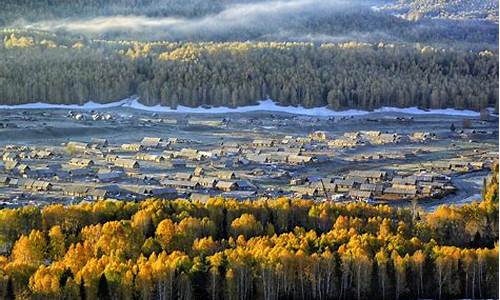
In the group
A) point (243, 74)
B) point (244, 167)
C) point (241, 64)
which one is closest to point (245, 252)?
point (244, 167)

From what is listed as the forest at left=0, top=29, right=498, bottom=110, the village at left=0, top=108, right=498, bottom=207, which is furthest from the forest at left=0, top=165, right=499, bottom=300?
the forest at left=0, top=29, right=498, bottom=110

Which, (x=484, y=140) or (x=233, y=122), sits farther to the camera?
(x=233, y=122)

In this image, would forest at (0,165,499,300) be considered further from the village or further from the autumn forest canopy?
the autumn forest canopy

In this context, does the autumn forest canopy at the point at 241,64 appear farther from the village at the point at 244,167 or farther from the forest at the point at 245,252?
Answer: the forest at the point at 245,252

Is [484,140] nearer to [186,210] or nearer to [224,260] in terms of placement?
[186,210]

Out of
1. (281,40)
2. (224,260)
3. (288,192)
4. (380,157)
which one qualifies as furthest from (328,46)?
(224,260)

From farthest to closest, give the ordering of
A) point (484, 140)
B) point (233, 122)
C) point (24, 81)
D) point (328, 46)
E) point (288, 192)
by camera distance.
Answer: point (328, 46), point (24, 81), point (233, 122), point (484, 140), point (288, 192)

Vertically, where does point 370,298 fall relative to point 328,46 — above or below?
below
